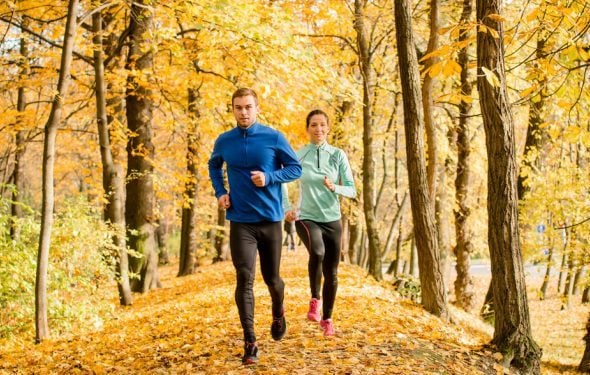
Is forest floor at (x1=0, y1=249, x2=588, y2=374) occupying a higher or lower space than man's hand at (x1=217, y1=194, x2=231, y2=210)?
lower

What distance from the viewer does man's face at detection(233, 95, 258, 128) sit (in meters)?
4.84

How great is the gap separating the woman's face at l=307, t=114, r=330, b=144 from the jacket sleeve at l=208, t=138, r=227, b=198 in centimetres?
121

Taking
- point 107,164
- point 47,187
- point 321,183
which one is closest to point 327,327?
point 321,183

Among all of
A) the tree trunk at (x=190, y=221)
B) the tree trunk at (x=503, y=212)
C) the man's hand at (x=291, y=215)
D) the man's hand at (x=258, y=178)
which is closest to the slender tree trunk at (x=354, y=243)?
the tree trunk at (x=190, y=221)

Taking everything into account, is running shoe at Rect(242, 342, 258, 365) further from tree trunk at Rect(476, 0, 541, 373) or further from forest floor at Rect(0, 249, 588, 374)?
tree trunk at Rect(476, 0, 541, 373)

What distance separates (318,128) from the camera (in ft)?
19.4

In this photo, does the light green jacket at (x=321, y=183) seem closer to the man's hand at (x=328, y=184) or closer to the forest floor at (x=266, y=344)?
the man's hand at (x=328, y=184)

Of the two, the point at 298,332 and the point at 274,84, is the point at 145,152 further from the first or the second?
the point at 298,332

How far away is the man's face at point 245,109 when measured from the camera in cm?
484

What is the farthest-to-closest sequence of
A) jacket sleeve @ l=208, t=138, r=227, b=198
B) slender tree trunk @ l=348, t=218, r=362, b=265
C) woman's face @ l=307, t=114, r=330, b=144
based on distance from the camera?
slender tree trunk @ l=348, t=218, r=362, b=265
woman's face @ l=307, t=114, r=330, b=144
jacket sleeve @ l=208, t=138, r=227, b=198

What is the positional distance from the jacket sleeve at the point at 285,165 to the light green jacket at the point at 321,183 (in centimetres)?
70

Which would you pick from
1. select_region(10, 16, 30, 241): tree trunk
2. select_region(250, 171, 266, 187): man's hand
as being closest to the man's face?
select_region(250, 171, 266, 187): man's hand

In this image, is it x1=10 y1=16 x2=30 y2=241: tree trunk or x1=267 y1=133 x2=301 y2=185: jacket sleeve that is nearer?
x1=267 y1=133 x2=301 y2=185: jacket sleeve

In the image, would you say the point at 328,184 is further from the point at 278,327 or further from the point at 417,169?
the point at 417,169
